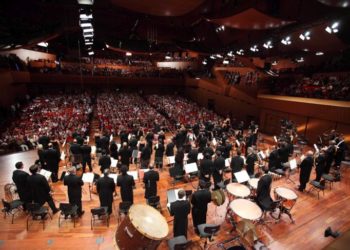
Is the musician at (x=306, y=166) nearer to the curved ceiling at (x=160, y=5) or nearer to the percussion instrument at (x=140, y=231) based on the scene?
the percussion instrument at (x=140, y=231)

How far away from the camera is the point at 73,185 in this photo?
6012mm

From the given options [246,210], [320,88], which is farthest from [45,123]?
[320,88]

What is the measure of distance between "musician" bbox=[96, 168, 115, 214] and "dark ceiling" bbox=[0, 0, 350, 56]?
9.09m

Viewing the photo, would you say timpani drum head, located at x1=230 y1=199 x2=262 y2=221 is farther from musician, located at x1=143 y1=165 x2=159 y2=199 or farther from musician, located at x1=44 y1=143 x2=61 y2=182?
A: musician, located at x1=44 y1=143 x2=61 y2=182

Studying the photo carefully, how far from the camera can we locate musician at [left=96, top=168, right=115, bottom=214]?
600 cm

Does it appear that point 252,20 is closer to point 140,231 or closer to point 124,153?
point 124,153

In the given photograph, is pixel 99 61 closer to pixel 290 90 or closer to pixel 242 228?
pixel 290 90

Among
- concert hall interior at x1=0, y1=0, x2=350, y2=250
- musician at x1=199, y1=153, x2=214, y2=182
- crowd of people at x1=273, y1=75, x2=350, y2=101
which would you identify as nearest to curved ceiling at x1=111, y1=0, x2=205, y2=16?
concert hall interior at x1=0, y1=0, x2=350, y2=250

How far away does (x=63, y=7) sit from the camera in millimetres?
15531

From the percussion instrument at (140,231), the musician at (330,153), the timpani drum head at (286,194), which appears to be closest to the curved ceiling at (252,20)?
the musician at (330,153)

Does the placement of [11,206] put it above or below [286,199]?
below

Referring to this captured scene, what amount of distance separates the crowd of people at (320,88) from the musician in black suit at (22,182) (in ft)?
52.6

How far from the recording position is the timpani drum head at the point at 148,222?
3946mm

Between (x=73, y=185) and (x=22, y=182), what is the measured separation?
145 cm
